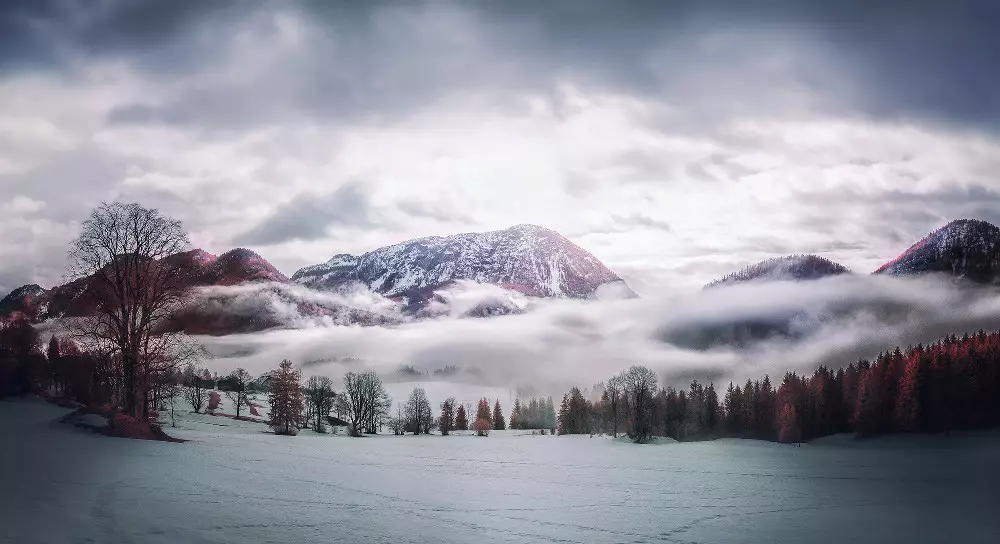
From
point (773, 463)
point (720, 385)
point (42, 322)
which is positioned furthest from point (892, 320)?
point (42, 322)

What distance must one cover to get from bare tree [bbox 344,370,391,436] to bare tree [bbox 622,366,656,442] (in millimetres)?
30722

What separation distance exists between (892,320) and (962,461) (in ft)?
134

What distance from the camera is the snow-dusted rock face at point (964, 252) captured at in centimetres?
6538

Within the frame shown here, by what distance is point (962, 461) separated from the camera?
4478cm

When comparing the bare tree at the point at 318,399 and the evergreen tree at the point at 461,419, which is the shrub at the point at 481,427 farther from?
the bare tree at the point at 318,399

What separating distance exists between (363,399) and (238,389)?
1763cm

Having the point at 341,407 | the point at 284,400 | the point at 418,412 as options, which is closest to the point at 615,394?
the point at 418,412

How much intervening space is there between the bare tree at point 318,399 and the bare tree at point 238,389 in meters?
6.00

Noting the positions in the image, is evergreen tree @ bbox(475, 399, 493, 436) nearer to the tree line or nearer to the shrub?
the shrub

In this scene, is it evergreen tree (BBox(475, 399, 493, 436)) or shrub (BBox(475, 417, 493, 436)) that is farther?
evergreen tree (BBox(475, 399, 493, 436))

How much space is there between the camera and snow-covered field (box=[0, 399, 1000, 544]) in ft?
39.5

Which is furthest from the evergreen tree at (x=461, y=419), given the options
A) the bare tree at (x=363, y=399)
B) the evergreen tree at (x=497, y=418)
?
the bare tree at (x=363, y=399)

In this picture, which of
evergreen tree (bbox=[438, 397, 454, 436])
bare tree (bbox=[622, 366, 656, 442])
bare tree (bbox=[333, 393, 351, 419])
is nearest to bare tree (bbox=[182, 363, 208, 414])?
bare tree (bbox=[333, 393, 351, 419])

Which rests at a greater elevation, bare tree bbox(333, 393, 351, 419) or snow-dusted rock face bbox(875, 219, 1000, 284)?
snow-dusted rock face bbox(875, 219, 1000, 284)
